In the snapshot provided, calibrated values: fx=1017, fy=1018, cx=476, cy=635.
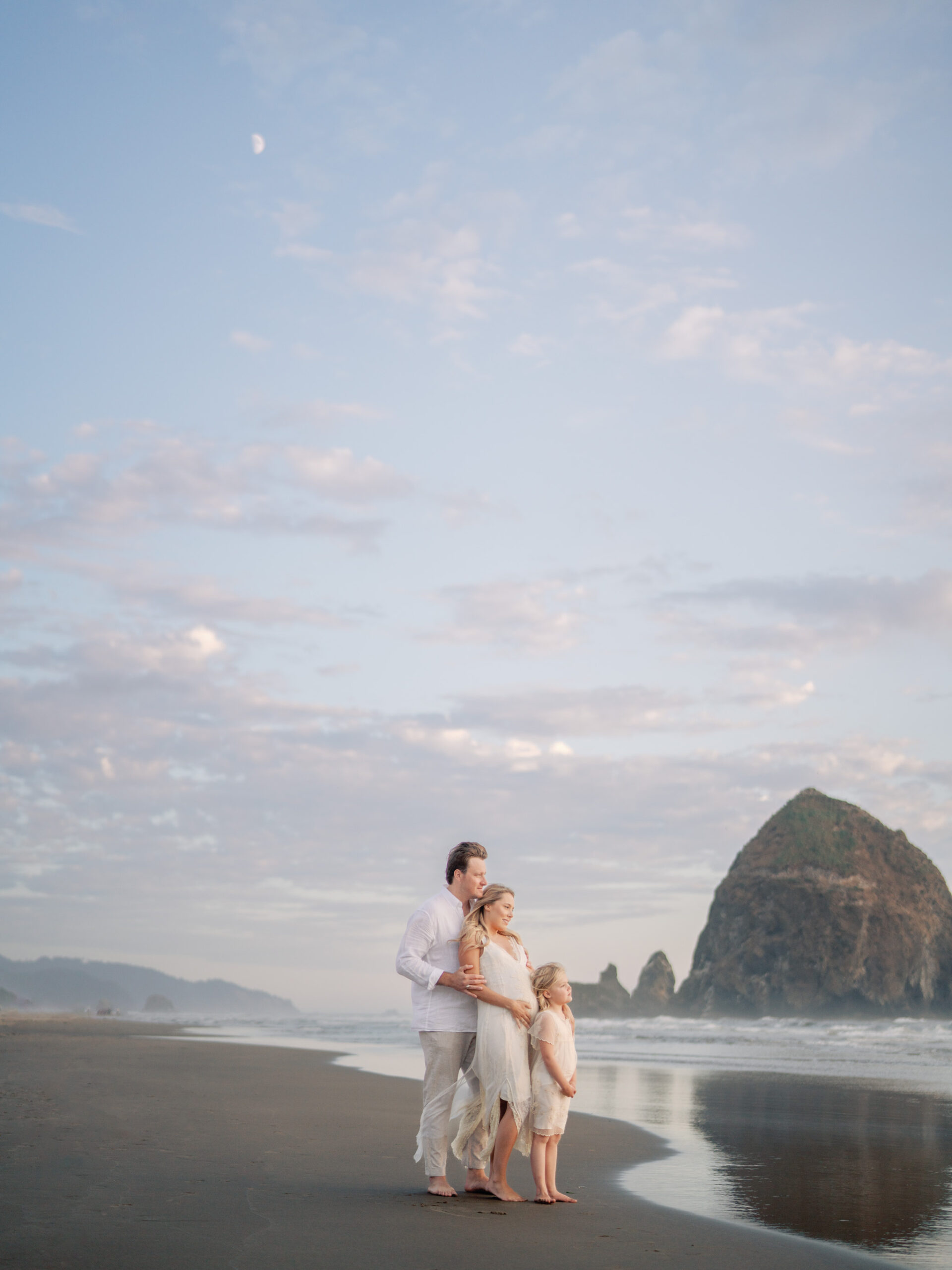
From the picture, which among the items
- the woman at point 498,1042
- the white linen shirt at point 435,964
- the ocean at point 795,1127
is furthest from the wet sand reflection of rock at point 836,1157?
the white linen shirt at point 435,964

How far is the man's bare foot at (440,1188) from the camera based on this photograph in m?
5.61

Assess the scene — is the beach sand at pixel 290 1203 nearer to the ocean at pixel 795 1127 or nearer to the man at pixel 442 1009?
the man at pixel 442 1009

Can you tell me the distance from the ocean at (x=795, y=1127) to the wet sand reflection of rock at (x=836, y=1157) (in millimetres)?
19

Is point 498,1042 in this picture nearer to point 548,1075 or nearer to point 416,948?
point 548,1075

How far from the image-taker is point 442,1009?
5754 mm

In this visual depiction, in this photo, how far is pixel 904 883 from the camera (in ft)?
214

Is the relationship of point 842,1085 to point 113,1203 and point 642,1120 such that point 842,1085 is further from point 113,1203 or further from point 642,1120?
point 113,1203

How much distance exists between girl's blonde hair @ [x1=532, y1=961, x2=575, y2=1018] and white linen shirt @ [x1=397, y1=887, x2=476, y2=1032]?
1.23 feet

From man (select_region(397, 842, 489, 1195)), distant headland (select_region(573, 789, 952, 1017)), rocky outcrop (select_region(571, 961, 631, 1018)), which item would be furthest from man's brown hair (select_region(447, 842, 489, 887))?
rocky outcrop (select_region(571, 961, 631, 1018))

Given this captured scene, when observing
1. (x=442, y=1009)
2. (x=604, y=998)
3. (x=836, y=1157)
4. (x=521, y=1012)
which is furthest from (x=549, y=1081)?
(x=604, y=998)

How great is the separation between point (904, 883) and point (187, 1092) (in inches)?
2491

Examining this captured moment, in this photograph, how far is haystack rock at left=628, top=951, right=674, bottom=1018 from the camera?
69.4 m

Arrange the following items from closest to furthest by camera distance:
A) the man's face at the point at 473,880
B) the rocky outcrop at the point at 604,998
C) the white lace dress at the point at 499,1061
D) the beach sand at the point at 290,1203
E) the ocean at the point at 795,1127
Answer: the beach sand at the point at 290,1203 < the white lace dress at the point at 499,1061 < the ocean at the point at 795,1127 < the man's face at the point at 473,880 < the rocky outcrop at the point at 604,998

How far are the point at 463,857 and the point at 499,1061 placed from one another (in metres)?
1.14
